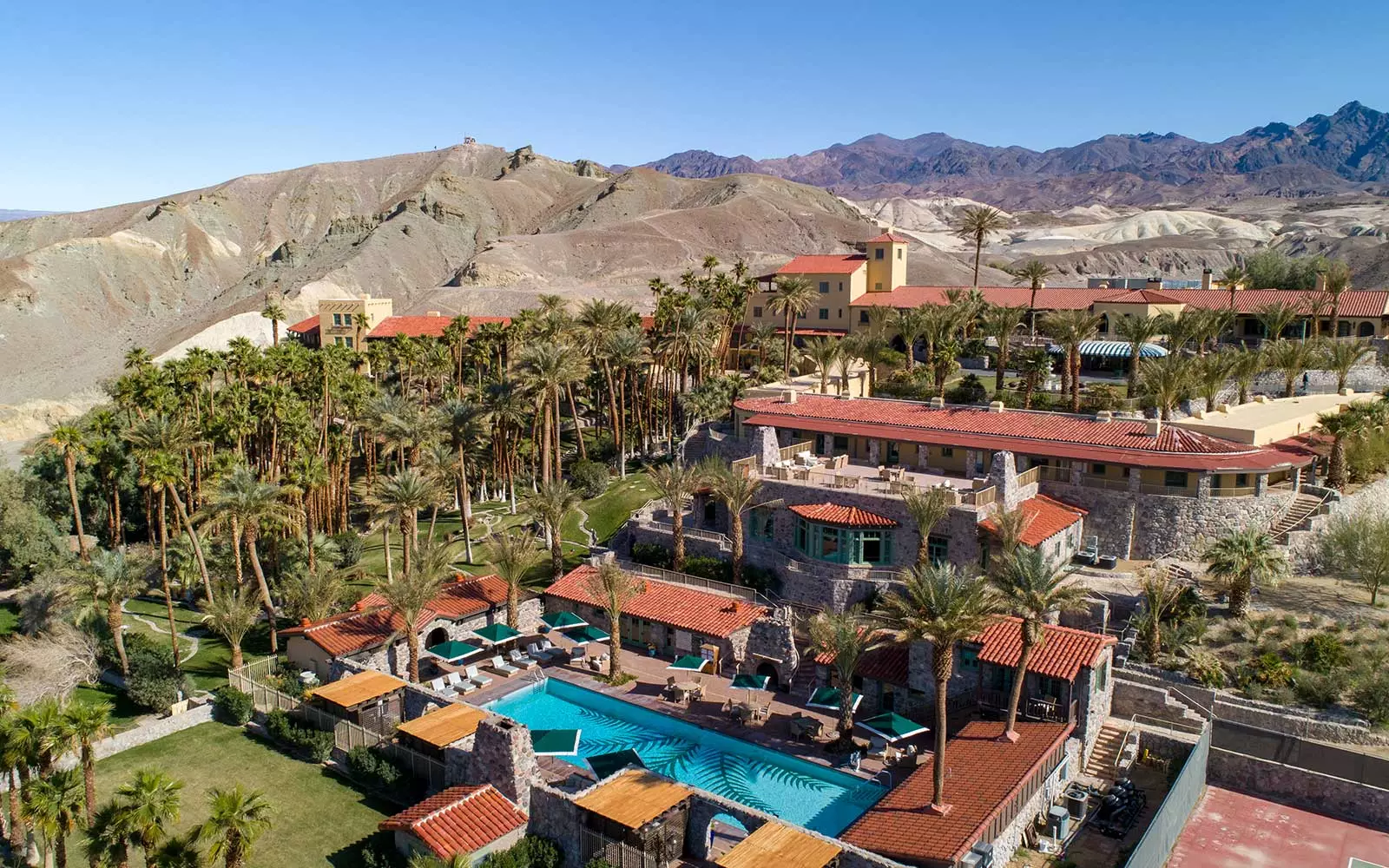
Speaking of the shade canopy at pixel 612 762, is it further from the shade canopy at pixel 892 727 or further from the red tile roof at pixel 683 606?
the red tile roof at pixel 683 606

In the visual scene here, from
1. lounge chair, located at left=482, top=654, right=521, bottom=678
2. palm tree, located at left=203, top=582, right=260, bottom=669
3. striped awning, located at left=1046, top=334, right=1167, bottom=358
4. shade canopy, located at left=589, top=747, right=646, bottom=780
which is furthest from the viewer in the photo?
striped awning, located at left=1046, top=334, right=1167, bottom=358

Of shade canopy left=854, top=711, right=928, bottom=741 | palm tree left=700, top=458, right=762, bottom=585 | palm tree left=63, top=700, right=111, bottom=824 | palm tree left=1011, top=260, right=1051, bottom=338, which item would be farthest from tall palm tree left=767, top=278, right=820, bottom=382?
palm tree left=63, top=700, right=111, bottom=824

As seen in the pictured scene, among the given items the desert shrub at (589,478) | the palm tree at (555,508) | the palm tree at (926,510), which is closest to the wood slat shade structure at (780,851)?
the palm tree at (926,510)

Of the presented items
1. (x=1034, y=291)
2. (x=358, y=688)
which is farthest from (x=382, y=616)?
(x=1034, y=291)

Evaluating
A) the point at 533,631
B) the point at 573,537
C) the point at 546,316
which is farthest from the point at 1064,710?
the point at 546,316

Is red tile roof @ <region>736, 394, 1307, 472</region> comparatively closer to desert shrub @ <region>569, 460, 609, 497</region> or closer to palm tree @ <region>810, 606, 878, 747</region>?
desert shrub @ <region>569, 460, 609, 497</region>

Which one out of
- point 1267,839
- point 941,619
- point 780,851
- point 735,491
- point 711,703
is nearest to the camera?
point 780,851

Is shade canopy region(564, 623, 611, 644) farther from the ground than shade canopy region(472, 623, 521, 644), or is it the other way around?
shade canopy region(472, 623, 521, 644)

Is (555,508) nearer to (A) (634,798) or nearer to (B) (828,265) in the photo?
(A) (634,798)
